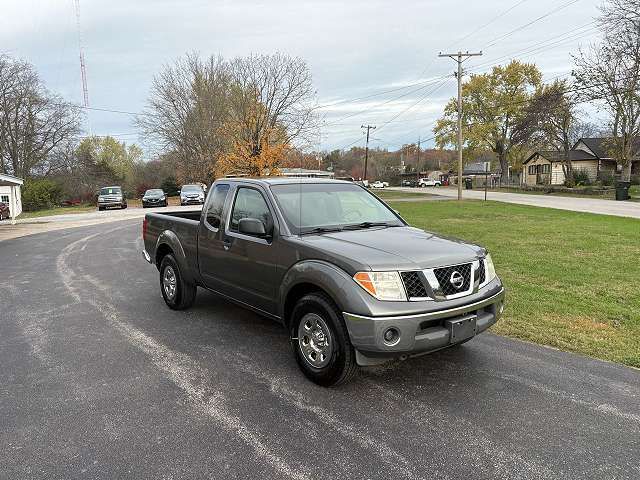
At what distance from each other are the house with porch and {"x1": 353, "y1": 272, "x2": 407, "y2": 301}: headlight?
59106 millimetres

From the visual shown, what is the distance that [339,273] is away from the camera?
3.78 m

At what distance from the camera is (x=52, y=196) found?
146 ft

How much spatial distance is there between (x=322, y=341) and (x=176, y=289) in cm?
301

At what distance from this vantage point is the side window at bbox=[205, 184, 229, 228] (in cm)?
552

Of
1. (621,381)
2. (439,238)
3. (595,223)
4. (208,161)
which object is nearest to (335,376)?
(439,238)

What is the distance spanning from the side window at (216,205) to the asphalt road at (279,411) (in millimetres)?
1264

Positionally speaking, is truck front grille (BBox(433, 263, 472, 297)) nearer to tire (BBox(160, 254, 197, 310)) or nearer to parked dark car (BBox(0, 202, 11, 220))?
tire (BBox(160, 254, 197, 310))

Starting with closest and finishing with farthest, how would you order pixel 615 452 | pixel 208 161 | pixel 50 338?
1. pixel 615 452
2. pixel 50 338
3. pixel 208 161

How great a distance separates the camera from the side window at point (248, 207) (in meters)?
4.88

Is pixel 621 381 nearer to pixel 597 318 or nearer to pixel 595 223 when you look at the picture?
pixel 597 318

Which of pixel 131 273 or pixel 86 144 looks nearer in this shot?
pixel 131 273

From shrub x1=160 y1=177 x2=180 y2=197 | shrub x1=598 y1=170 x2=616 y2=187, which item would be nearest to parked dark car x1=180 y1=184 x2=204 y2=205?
shrub x1=160 y1=177 x2=180 y2=197

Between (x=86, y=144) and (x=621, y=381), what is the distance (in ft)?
226

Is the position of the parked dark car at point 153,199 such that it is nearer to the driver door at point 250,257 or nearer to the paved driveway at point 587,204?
the paved driveway at point 587,204
